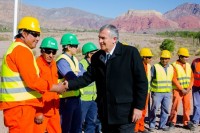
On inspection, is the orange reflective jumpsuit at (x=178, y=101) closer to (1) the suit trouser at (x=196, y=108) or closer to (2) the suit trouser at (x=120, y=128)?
(1) the suit trouser at (x=196, y=108)

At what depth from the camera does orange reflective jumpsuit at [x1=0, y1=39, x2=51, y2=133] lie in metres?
4.20

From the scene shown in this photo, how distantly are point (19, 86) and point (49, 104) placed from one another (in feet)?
3.15

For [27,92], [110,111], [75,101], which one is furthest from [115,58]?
[75,101]

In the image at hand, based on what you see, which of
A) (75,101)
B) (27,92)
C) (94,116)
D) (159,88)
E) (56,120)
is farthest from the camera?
(159,88)

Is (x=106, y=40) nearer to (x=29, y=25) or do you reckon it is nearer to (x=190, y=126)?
(x=29, y=25)

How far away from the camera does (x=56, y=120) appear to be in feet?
17.4

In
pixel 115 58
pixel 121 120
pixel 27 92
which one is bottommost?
pixel 121 120

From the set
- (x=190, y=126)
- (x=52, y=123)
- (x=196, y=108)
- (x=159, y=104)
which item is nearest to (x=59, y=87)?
(x=52, y=123)

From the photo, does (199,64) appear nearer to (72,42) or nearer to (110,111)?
(72,42)

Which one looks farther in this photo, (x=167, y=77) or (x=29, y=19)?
(x=167, y=77)

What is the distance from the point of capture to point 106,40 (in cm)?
452

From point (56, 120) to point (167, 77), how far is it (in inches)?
147

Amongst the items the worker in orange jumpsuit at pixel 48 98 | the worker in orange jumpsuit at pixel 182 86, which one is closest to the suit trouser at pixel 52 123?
the worker in orange jumpsuit at pixel 48 98

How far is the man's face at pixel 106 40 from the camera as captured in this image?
4504 mm
